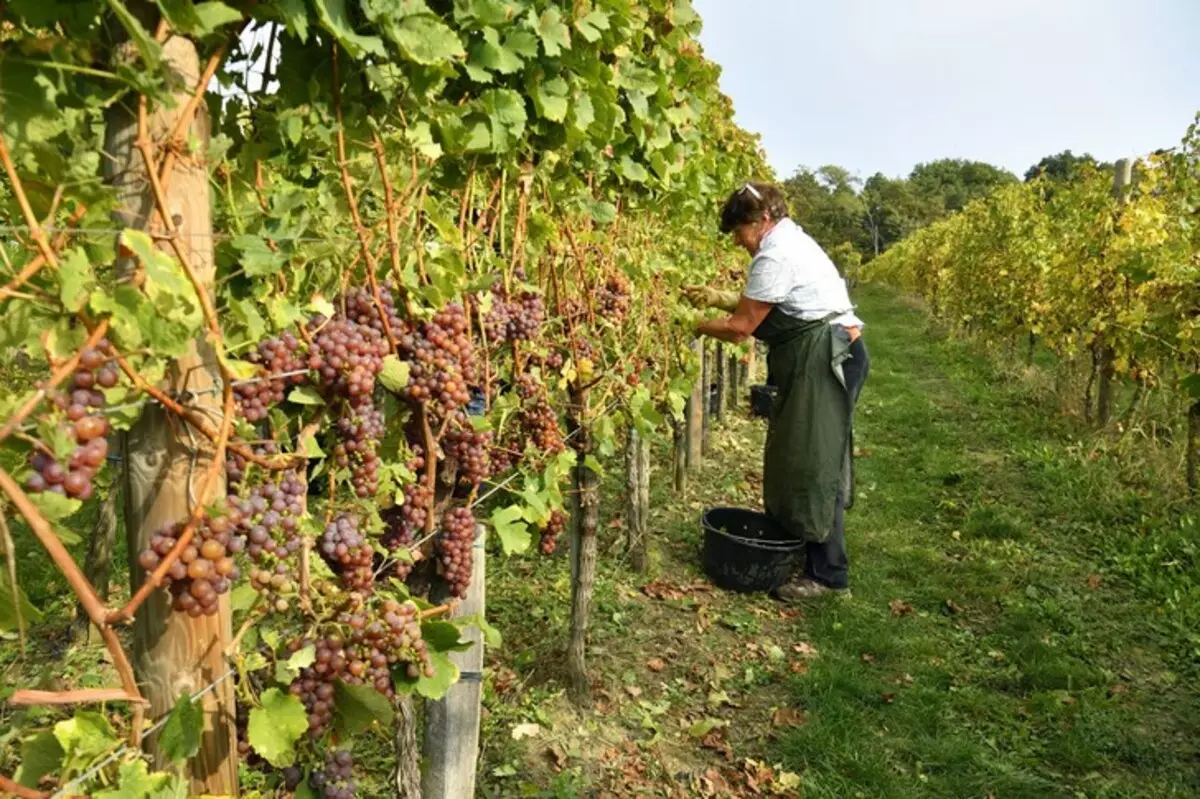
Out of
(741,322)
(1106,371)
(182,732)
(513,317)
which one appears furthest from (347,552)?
(1106,371)

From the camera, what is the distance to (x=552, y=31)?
215 centimetres

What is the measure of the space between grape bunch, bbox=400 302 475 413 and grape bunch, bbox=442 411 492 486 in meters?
0.18

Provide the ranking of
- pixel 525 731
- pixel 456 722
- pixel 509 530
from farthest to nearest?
1. pixel 525 731
2. pixel 456 722
3. pixel 509 530

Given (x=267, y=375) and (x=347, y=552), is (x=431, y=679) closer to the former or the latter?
(x=347, y=552)

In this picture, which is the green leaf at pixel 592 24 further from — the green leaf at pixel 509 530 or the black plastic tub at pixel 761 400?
the black plastic tub at pixel 761 400

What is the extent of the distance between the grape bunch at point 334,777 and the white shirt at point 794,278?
3307mm

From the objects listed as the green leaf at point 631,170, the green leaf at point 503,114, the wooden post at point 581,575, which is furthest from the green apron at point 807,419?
the green leaf at point 503,114

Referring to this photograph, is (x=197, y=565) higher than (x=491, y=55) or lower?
lower

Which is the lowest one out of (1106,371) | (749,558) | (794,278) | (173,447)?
(749,558)

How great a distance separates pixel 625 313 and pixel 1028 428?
638cm

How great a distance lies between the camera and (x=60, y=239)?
1062 millimetres

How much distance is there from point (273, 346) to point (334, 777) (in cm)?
82

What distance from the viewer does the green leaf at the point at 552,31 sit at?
6.96 feet

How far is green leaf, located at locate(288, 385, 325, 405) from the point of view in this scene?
1.48 m
